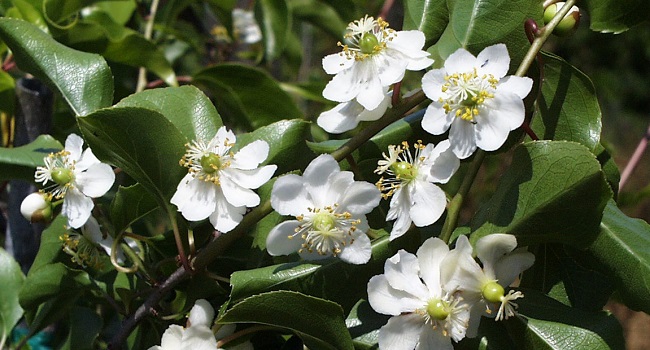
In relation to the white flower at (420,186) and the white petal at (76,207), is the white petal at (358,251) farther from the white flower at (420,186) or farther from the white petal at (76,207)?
the white petal at (76,207)

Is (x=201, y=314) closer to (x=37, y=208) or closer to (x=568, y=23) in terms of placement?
(x=37, y=208)

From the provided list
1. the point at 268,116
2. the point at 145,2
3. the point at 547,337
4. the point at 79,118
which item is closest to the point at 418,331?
the point at 547,337

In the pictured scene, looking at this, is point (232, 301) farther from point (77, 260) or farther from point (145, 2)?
point (145, 2)

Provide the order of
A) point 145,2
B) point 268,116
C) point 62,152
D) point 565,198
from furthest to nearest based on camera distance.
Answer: point 145,2
point 268,116
point 62,152
point 565,198

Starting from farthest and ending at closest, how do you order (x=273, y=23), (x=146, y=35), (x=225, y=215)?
1. (x=273, y=23)
2. (x=146, y=35)
3. (x=225, y=215)

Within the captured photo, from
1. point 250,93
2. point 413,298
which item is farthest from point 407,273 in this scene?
point 250,93

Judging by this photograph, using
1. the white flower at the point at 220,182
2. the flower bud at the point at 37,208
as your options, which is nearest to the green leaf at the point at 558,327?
the white flower at the point at 220,182
